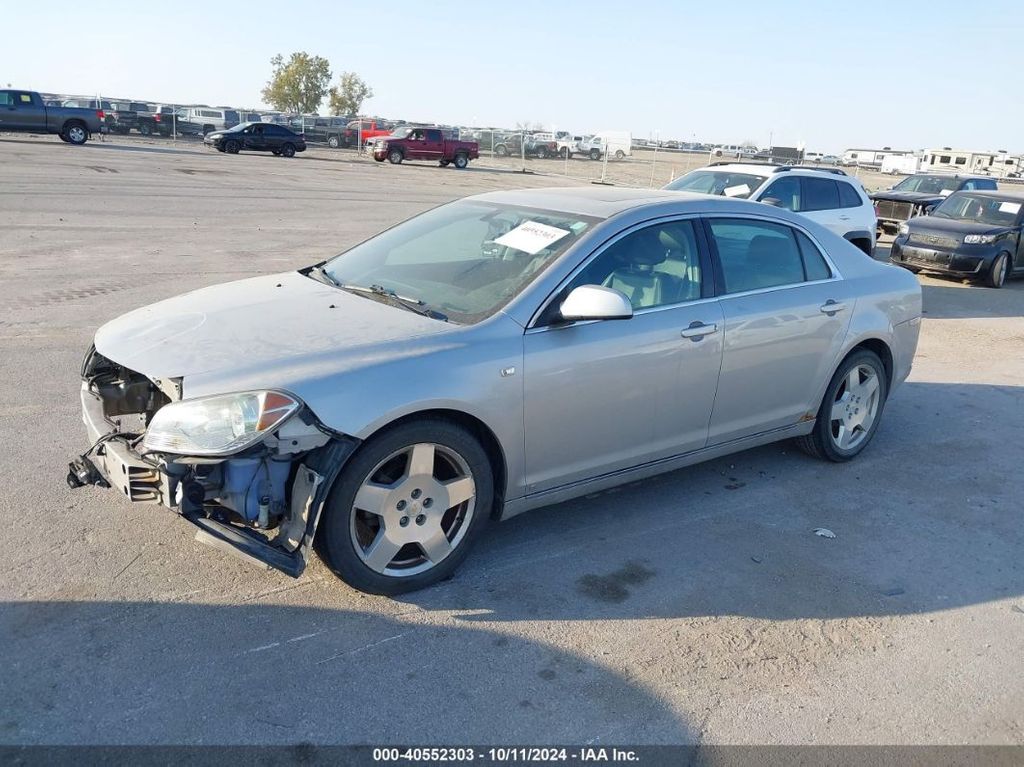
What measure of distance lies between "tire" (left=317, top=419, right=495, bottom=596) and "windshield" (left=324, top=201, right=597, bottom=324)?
0.65 metres

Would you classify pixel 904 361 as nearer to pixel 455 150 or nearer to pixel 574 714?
pixel 574 714

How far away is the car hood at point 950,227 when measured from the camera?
14.3 m

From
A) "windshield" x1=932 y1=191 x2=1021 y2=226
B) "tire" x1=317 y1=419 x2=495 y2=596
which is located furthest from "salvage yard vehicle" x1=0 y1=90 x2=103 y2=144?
"tire" x1=317 y1=419 x2=495 y2=596

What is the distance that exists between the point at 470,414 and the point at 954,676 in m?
2.23

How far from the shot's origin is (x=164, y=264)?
35.7 feet

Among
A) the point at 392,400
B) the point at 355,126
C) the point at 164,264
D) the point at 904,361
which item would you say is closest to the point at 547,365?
the point at 392,400

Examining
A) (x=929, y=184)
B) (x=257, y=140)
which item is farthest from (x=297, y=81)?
(x=929, y=184)

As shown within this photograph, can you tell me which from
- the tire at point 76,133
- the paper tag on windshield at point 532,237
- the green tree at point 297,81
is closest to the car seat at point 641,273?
the paper tag on windshield at point 532,237

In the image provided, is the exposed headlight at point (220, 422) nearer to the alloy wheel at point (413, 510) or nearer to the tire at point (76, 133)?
the alloy wheel at point (413, 510)

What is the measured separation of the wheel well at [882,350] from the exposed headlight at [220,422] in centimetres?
380

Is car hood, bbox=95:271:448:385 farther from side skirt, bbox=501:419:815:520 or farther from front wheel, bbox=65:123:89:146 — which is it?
front wheel, bbox=65:123:89:146

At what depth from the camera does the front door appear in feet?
13.2

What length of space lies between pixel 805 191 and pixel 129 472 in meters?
10.3

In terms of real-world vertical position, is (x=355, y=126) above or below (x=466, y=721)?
above
